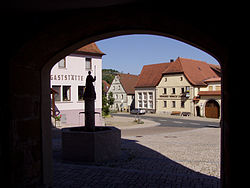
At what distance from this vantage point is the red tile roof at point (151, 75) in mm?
42812

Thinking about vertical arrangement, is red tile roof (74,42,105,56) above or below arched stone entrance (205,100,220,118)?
above

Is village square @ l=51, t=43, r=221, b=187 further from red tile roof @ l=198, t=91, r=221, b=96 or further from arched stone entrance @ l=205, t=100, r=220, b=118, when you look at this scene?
arched stone entrance @ l=205, t=100, r=220, b=118

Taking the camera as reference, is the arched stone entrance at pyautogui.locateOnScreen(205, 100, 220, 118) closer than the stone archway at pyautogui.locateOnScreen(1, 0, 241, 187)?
No

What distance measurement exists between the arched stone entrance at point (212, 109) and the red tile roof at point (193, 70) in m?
3.66

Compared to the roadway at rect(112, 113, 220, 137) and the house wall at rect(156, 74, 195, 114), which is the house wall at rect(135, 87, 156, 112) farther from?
the roadway at rect(112, 113, 220, 137)

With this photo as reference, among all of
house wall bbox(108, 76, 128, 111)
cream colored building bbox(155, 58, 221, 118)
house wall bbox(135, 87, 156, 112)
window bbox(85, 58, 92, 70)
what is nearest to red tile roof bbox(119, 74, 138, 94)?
house wall bbox(108, 76, 128, 111)

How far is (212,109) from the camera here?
110 feet

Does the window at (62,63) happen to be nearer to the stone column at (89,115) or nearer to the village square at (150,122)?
the village square at (150,122)

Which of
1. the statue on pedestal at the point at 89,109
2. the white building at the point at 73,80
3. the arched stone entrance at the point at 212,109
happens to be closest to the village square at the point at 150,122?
the white building at the point at 73,80

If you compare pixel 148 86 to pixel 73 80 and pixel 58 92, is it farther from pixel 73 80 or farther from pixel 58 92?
pixel 58 92

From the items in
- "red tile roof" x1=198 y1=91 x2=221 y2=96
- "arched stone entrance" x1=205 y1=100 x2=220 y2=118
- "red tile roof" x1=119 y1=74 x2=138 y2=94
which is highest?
"red tile roof" x1=119 y1=74 x2=138 y2=94

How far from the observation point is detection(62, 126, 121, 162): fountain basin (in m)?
7.86

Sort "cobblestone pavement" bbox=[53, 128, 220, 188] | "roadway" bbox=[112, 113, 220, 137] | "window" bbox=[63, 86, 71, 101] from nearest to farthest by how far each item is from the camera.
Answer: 1. "cobblestone pavement" bbox=[53, 128, 220, 188]
2. "roadway" bbox=[112, 113, 220, 137]
3. "window" bbox=[63, 86, 71, 101]

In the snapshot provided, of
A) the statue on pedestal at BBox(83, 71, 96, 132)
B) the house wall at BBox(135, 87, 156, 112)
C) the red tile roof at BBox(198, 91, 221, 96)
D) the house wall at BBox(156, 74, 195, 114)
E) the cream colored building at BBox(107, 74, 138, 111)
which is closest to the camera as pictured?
the statue on pedestal at BBox(83, 71, 96, 132)
